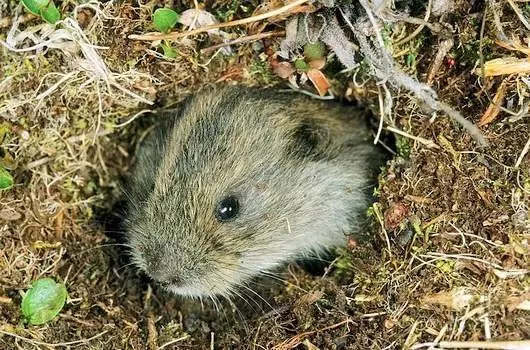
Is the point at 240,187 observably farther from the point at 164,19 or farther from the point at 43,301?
the point at 43,301

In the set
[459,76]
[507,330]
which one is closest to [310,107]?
[459,76]

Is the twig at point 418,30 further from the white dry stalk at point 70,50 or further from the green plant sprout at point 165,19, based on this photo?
the white dry stalk at point 70,50

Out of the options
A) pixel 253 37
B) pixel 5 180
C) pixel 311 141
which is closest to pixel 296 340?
pixel 311 141

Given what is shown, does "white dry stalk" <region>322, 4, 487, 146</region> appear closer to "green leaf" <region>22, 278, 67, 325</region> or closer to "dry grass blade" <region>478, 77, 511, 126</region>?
"dry grass blade" <region>478, 77, 511, 126</region>

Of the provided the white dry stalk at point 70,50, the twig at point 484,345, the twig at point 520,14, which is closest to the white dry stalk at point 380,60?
the twig at point 520,14

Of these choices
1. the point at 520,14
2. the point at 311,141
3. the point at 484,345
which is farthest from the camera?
the point at 311,141

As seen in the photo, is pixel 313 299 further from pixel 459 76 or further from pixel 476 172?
pixel 459 76

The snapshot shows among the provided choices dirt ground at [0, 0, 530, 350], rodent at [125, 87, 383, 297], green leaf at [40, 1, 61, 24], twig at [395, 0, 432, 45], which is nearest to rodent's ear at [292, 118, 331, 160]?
rodent at [125, 87, 383, 297]
